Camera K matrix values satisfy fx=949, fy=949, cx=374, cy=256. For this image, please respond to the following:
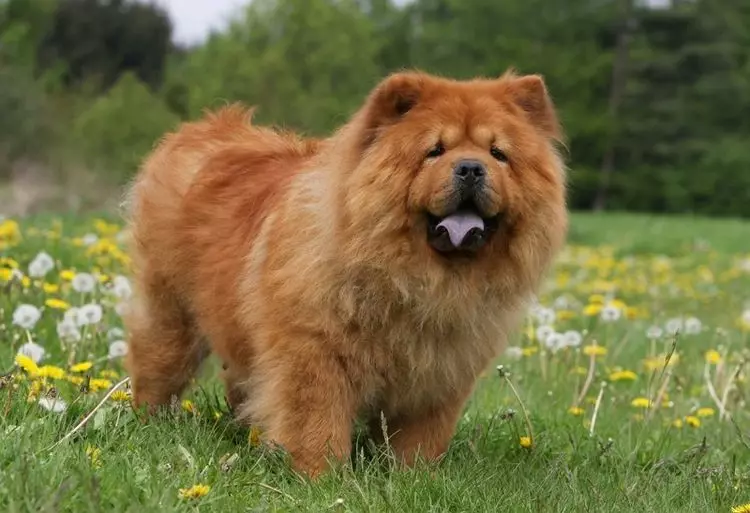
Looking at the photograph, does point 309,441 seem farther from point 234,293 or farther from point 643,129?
point 643,129

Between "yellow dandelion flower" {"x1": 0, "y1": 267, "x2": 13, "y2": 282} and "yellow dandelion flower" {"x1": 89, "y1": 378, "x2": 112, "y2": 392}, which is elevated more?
"yellow dandelion flower" {"x1": 0, "y1": 267, "x2": 13, "y2": 282}

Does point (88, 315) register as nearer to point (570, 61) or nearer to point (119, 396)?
point (119, 396)

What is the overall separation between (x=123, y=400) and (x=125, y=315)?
91 centimetres

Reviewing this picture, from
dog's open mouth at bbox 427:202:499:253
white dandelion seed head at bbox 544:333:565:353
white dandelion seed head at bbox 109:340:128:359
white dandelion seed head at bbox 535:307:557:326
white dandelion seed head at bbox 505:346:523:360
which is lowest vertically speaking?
white dandelion seed head at bbox 505:346:523:360

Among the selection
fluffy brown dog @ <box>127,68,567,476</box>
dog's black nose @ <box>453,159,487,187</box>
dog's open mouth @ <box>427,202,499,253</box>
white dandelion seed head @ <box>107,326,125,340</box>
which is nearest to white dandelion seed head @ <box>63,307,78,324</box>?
white dandelion seed head @ <box>107,326,125,340</box>

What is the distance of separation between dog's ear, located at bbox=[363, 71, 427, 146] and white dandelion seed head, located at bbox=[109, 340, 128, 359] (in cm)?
186

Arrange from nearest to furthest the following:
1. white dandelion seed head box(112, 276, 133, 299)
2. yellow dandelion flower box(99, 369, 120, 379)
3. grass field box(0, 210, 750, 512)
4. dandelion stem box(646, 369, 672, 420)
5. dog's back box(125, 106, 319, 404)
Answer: grass field box(0, 210, 750, 512), dog's back box(125, 106, 319, 404), yellow dandelion flower box(99, 369, 120, 379), dandelion stem box(646, 369, 672, 420), white dandelion seed head box(112, 276, 133, 299)

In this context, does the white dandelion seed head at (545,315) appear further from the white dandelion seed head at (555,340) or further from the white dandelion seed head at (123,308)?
the white dandelion seed head at (123,308)

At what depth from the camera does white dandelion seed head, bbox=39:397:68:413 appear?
10.3ft

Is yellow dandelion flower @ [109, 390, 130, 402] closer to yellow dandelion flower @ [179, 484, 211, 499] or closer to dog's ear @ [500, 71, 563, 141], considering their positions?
yellow dandelion flower @ [179, 484, 211, 499]

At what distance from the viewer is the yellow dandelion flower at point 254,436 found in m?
3.68

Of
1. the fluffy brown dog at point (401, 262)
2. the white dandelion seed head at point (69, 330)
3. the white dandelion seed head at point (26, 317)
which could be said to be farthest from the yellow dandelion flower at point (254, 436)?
the white dandelion seed head at point (26, 317)

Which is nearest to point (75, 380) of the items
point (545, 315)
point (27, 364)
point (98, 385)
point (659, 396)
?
point (98, 385)

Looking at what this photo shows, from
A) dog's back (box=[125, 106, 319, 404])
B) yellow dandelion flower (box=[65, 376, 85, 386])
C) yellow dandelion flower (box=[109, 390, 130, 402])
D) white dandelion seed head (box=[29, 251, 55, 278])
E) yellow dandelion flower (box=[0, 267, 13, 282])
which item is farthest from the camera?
white dandelion seed head (box=[29, 251, 55, 278])
